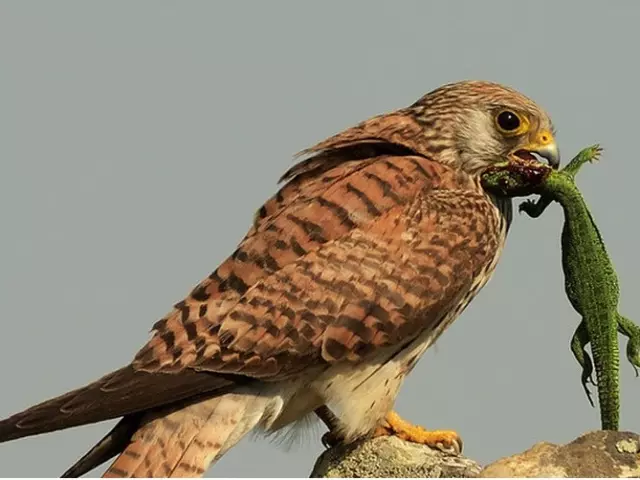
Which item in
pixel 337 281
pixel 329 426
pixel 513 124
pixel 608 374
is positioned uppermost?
pixel 513 124

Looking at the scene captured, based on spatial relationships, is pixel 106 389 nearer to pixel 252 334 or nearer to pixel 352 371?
pixel 252 334

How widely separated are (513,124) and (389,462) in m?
1.87

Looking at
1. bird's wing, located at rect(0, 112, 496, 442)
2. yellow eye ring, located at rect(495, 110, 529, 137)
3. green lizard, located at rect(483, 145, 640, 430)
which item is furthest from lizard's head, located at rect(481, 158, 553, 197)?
bird's wing, located at rect(0, 112, 496, 442)

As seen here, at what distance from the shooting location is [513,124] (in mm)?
7898

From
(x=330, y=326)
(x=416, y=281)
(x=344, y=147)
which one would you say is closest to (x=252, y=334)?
(x=330, y=326)

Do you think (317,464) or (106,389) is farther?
(317,464)

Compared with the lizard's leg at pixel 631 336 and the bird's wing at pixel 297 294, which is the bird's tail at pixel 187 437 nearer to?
the bird's wing at pixel 297 294

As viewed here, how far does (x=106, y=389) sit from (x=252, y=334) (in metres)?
0.69

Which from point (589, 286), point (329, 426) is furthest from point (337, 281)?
point (589, 286)

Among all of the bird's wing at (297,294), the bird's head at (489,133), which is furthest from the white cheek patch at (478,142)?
the bird's wing at (297,294)

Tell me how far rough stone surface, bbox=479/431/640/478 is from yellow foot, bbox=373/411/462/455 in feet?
3.29

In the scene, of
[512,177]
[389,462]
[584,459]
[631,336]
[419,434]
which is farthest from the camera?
[512,177]

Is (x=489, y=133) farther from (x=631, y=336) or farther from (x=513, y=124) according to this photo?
(x=631, y=336)

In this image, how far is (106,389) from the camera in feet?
21.1
